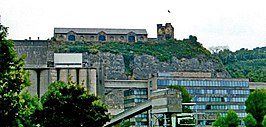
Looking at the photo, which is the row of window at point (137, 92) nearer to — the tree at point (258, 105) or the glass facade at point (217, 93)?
the glass facade at point (217, 93)

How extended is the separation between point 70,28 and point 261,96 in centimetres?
10319

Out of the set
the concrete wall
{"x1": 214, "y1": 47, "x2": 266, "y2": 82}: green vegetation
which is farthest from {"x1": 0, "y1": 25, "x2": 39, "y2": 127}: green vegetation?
{"x1": 214, "y1": 47, "x2": 266, "y2": 82}: green vegetation

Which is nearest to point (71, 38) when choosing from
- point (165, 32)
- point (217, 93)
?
point (165, 32)

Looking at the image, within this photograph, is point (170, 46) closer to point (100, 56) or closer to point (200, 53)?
point (200, 53)

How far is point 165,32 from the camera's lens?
566 feet

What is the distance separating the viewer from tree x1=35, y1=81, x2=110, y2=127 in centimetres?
3859

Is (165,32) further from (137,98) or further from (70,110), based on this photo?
(70,110)

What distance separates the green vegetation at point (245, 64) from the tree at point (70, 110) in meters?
106

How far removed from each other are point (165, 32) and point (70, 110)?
13463 centimetres

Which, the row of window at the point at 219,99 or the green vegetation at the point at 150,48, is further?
the green vegetation at the point at 150,48

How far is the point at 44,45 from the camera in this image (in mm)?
77250

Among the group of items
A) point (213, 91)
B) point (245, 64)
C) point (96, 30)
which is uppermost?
point (96, 30)

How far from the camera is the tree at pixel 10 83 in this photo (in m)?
28.9

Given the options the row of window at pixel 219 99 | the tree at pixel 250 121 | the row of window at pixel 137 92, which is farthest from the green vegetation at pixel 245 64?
the tree at pixel 250 121
